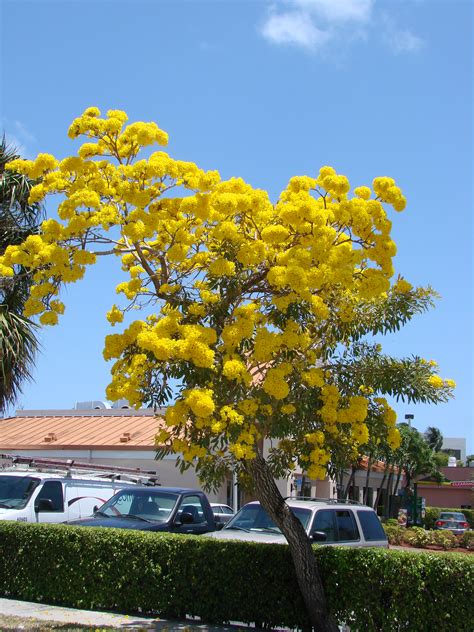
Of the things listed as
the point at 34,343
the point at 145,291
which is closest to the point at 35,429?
the point at 34,343

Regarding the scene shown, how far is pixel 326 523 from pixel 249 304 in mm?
4541

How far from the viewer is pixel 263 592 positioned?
968 cm

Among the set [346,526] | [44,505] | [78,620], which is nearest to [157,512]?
[44,505]

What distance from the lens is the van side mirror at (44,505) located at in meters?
13.3

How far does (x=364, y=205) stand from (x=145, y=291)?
2.82 m

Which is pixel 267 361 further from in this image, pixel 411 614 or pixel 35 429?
pixel 35 429

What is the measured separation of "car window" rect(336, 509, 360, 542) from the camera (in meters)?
12.1

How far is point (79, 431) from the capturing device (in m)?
29.9

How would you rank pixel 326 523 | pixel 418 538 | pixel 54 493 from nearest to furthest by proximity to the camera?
pixel 326 523 → pixel 54 493 → pixel 418 538

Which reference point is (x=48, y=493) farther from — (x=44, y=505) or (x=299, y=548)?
(x=299, y=548)

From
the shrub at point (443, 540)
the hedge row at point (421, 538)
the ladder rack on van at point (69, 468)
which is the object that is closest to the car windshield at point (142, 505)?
the ladder rack on van at point (69, 468)

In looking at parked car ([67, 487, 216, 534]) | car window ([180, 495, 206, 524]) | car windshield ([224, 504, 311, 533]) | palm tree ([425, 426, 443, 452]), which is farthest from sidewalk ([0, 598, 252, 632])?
palm tree ([425, 426, 443, 452])

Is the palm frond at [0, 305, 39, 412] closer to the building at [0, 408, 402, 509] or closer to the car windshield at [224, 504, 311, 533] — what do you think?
the car windshield at [224, 504, 311, 533]

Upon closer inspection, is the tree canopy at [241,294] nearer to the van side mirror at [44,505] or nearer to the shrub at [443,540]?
the van side mirror at [44,505]
